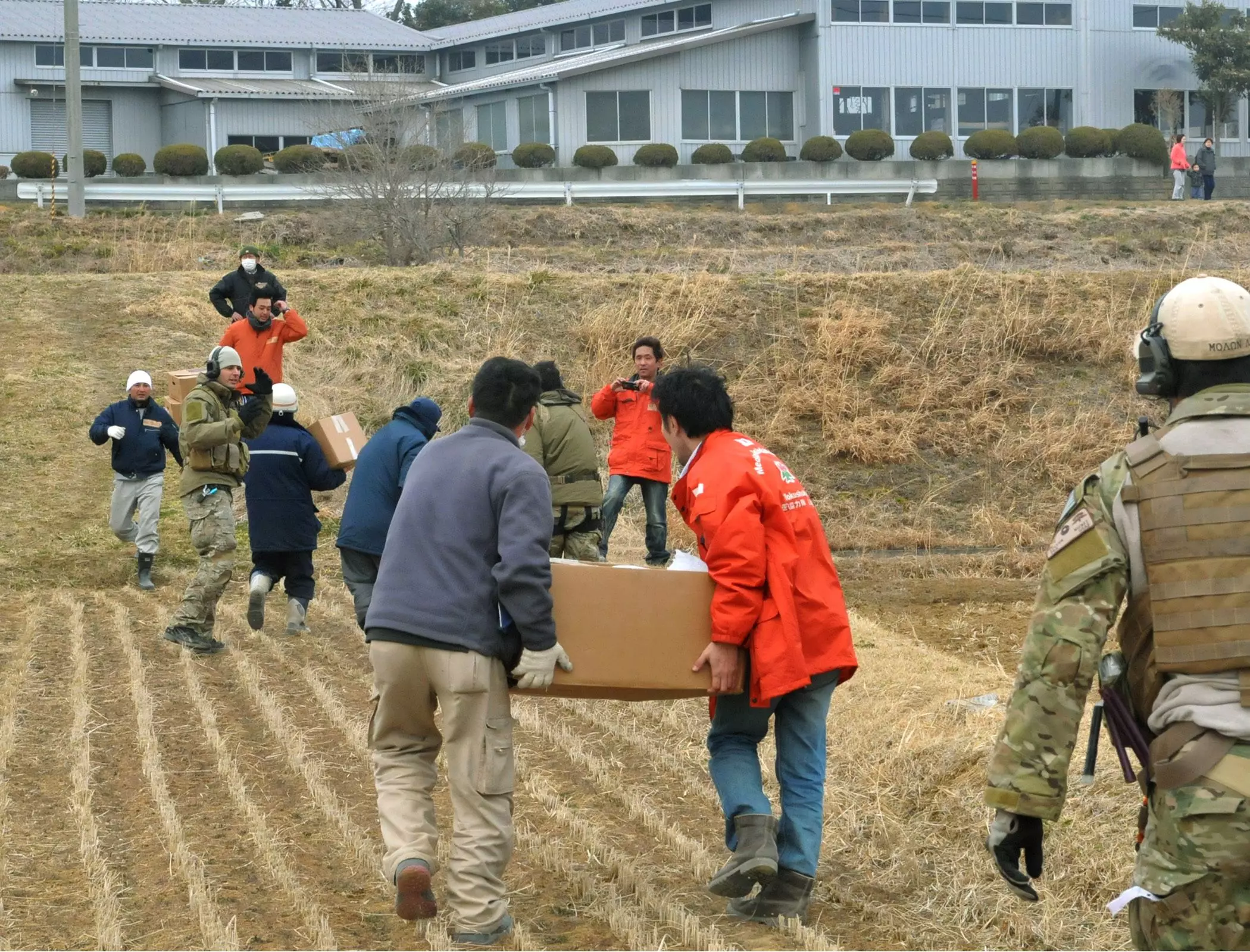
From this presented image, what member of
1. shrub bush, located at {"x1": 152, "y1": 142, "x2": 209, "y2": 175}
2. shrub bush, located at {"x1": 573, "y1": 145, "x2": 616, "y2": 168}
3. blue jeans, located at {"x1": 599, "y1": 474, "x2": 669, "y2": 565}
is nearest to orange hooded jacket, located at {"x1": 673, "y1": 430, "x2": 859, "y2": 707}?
blue jeans, located at {"x1": 599, "y1": 474, "x2": 669, "y2": 565}

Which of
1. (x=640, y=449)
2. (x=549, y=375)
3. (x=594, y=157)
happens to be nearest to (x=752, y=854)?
(x=549, y=375)

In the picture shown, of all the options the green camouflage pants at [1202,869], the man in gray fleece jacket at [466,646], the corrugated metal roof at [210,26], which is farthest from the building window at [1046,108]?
the green camouflage pants at [1202,869]

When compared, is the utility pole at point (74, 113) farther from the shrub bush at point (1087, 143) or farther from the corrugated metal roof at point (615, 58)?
the shrub bush at point (1087, 143)

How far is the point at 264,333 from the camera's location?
13.1 meters

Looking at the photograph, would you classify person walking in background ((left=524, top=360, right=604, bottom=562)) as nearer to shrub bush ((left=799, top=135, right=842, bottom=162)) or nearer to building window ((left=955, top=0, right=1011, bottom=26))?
shrub bush ((left=799, top=135, right=842, bottom=162))

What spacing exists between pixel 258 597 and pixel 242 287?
18.5 ft

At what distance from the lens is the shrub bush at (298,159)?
35375mm

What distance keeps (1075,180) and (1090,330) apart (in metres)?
18.3

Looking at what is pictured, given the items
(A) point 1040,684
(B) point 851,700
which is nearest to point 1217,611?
(A) point 1040,684

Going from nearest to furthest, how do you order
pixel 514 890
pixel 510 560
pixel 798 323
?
1. pixel 510 560
2. pixel 514 890
3. pixel 798 323

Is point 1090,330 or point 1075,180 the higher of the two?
point 1075,180

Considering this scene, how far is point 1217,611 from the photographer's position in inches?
129

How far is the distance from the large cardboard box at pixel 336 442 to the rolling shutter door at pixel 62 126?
34532 millimetres

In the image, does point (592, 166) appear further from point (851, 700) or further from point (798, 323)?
point (851, 700)
